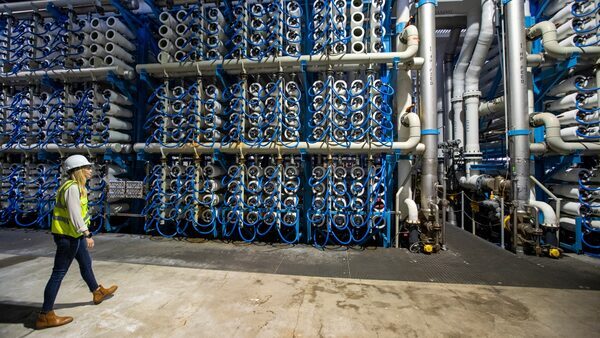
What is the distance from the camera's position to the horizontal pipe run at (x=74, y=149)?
594 centimetres

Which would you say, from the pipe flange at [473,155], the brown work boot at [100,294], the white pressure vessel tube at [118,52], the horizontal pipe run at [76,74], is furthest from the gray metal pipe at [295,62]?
the brown work boot at [100,294]

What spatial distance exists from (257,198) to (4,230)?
6941 millimetres

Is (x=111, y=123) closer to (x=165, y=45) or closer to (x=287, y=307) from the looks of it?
(x=165, y=45)

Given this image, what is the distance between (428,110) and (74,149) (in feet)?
27.1

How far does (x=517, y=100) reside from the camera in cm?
536

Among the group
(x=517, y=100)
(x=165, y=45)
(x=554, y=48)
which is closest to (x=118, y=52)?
(x=165, y=45)

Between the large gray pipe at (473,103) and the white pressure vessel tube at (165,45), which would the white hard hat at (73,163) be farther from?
the large gray pipe at (473,103)

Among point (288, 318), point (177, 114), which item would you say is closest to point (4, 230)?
point (177, 114)

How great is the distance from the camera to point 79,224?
2.70 metres

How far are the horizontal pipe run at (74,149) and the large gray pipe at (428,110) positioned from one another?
6769mm

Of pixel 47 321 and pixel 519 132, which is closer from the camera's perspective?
pixel 47 321

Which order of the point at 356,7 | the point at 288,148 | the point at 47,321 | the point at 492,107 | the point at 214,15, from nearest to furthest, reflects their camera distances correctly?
1. the point at 47,321
2. the point at 288,148
3. the point at 356,7
4. the point at 214,15
5. the point at 492,107

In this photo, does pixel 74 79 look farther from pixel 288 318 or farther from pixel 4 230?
pixel 288 318

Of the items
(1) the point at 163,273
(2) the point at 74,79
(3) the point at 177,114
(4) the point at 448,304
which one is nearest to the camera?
(4) the point at 448,304
